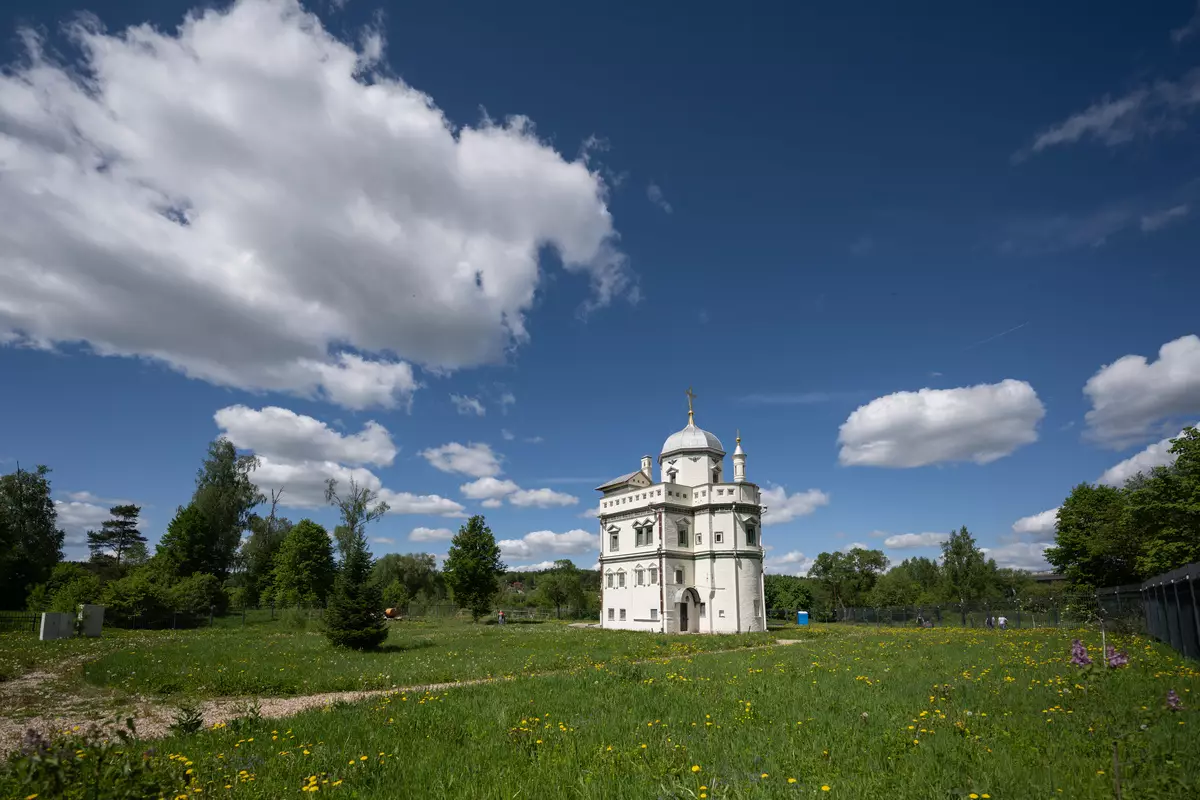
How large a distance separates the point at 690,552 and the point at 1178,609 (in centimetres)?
2976

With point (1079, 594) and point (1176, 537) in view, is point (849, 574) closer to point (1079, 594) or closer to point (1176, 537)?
point (1079, 594)

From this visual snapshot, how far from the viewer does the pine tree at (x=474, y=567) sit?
56.8 metres

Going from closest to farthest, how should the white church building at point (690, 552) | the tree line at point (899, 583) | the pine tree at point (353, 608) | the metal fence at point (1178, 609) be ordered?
the metal fence at point (1178, 609) < the pine tree at point (353, 608) < the white church building at point (690, 552) < the tree line at point (899, 583)

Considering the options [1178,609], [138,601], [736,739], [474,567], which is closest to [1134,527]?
[1178,609]

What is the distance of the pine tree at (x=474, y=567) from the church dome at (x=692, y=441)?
65.6 ft

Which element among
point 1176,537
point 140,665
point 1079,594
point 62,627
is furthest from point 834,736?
point 1079,594

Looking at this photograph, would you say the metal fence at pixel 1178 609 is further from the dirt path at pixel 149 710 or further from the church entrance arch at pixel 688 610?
the church entrance arch at pixel 688 610

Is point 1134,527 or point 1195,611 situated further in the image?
point 1134,527

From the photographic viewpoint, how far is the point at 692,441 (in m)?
49.3

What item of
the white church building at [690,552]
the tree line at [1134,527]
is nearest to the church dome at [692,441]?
the white church building at [690,552]

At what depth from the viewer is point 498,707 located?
467 inches

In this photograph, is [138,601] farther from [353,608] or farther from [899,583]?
[899,583]

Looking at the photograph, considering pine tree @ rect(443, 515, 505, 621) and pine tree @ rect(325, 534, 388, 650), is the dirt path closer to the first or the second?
pine tree @ rect(325, 534, 388, 650)

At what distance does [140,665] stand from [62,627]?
61.1 ft
